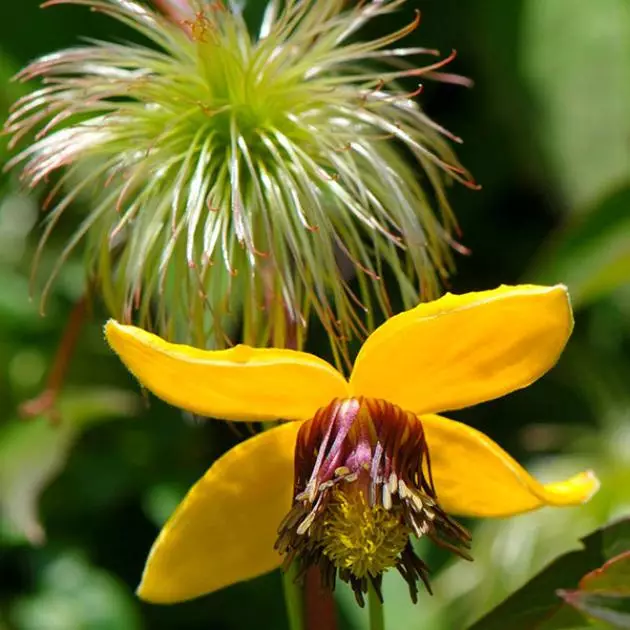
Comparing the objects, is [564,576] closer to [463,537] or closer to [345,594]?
[463,537]

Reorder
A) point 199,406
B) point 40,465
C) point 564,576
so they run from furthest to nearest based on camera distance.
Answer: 1. point 40,465
2. point 564,576
3. point 199,406

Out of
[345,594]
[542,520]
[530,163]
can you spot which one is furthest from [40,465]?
[530,163]

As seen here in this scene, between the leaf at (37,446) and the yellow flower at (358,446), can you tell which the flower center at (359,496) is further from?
the leaf at (37,446)

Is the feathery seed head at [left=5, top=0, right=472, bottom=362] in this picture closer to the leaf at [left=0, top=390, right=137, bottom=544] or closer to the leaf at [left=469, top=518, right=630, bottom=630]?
the leaf at [left=469, top=518, right=630, bottom=630]

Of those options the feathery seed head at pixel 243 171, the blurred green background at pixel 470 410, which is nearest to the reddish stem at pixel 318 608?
the feathery seed head at pixel 243 171

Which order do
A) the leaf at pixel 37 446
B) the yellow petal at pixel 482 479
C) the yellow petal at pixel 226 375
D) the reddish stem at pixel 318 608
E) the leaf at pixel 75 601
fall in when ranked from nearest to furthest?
the yellow petal at pixel 226 375 → the yellow petal at pixel 482 479 → the reddish stem at pixel 318 608 → the leaf at pixel 37 446 → the leaf at pixel 75 601

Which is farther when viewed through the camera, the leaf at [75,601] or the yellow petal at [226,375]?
the leaf at [75,601]

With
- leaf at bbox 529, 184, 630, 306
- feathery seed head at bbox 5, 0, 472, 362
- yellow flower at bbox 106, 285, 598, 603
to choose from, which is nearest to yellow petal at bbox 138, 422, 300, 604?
yellow flower at bbox 106, 285, 598, 603
